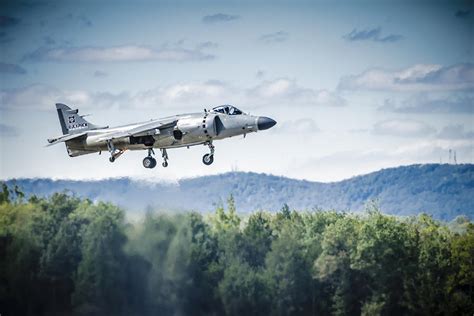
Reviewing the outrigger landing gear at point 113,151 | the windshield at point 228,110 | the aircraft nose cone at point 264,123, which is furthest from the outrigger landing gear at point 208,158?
the outrigger landing gear at point 113,151

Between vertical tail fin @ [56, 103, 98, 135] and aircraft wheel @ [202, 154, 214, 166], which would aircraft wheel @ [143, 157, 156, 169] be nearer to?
aircraft wheel @ [202, 154, 214, 166]

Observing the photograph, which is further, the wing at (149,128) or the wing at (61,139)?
the wing at (61,139)

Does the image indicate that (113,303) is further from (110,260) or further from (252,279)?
→ (252,279)

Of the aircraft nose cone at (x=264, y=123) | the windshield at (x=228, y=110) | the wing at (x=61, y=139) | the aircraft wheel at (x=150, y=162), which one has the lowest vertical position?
the aircraft wheel at (x=150, y=162)

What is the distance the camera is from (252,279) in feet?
236

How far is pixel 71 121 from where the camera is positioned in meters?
66.6

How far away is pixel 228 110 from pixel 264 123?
2.57 m

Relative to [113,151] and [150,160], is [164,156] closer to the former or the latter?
[150,160]

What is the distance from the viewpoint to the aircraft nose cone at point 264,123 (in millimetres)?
59562

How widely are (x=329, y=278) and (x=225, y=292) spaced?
8.23m

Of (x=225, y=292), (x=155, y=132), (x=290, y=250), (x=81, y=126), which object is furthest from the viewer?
(x=290, y=250)

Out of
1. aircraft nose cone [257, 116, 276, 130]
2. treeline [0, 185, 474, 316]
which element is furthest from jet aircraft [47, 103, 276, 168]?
treeline [0, 185, 474, 316]

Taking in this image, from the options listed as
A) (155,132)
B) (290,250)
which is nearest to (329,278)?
(290,250)

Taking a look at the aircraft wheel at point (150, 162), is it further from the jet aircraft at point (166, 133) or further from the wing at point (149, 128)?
the wing at point (149, 128)
